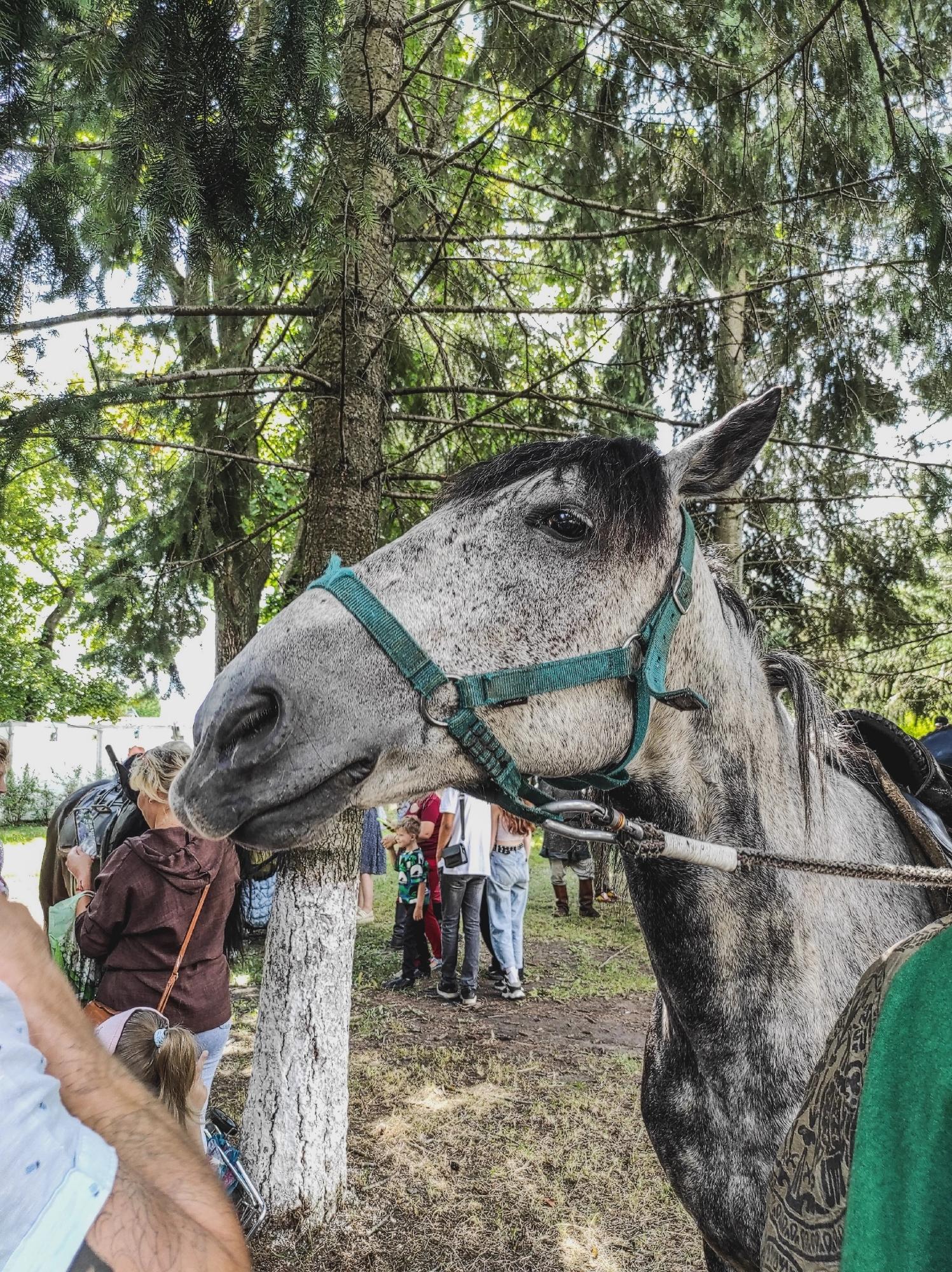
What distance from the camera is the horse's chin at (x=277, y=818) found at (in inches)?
57.0

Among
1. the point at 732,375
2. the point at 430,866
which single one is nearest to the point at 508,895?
the point at 430,866

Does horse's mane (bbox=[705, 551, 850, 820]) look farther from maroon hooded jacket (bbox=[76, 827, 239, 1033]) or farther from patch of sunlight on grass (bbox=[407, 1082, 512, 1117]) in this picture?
patch of sunlight on grass (bbox=[407, 1082, 512, 1117])

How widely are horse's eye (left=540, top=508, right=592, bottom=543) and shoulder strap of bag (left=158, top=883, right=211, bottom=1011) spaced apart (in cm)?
285

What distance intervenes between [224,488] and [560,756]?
4.64 metres

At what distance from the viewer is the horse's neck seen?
184cm

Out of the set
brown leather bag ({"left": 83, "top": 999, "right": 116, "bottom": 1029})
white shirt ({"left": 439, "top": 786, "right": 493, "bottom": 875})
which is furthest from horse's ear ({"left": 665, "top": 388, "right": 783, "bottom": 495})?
white shirt ({"left": 439, "top": 786, "right": 493, "bottom": 875})

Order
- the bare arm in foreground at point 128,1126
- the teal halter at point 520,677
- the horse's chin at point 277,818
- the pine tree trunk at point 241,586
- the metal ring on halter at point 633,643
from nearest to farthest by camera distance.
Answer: the bare arm in foreground at point 128,1126 < the horse's chin at point 277,818 < the teal halter at point 520,677 < the metal ring on halter at point 633,643 < the pine tree trunk at point 241,586

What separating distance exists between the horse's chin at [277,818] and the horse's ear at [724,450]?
42.2 inches

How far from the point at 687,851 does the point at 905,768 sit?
1127 millimetres

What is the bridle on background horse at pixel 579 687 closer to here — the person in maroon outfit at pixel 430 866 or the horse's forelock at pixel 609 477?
the horse's forelock at pixel 609 477

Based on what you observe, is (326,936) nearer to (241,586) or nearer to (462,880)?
(241,586)

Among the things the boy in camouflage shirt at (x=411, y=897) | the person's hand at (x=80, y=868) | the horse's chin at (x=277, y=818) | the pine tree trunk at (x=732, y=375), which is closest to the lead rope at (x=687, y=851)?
the horse's chin at (x=277, y=818)

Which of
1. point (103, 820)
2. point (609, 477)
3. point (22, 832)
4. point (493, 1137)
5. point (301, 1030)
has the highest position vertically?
point (609, 477)

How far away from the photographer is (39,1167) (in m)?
0.71
